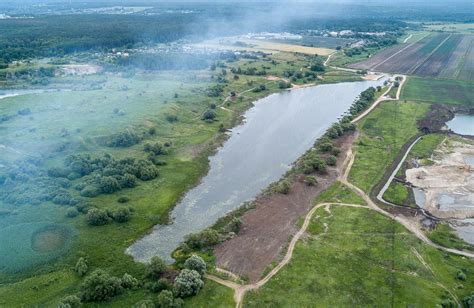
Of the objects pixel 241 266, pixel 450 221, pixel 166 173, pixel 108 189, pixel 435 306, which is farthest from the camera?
pixel 166 173

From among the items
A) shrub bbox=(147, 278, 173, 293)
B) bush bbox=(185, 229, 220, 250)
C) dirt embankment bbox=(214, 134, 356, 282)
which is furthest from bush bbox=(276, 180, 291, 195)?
shrub bbox=(147, 278, 173, 293)

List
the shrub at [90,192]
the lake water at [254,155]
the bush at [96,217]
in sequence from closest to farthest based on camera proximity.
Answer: the bush at [96,217] → the lake water at [254,155] → the shrub at [90,192]

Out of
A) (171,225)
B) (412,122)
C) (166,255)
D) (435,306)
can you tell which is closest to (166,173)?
(171,225)

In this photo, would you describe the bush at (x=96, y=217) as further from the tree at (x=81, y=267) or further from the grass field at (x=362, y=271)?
the grass field at (x=362, y=271)

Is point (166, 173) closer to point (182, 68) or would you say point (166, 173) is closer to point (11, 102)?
point (11, 102)

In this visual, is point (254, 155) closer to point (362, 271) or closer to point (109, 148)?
point (109, 148)

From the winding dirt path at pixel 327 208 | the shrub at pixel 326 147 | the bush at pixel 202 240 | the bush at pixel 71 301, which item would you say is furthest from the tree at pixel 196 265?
the shrub at pixel 326 147
